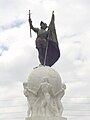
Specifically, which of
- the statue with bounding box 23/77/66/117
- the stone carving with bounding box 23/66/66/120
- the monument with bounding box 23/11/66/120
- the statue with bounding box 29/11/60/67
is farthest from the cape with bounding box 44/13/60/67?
the statue with bounding box 23/77/66/117

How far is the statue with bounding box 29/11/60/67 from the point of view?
1085 inches

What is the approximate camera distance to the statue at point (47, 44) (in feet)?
90.4

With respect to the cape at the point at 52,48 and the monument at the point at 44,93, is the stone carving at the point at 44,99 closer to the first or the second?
the monument at the point at 44,93

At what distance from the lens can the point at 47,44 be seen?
27.8 metres

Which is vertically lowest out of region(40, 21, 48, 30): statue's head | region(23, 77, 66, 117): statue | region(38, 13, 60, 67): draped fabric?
region(23, 77, 66, 117): statue

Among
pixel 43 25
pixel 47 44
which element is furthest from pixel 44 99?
pixel 43 25

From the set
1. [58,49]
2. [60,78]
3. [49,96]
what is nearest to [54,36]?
[58,49]

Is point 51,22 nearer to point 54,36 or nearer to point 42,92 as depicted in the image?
point 54,36

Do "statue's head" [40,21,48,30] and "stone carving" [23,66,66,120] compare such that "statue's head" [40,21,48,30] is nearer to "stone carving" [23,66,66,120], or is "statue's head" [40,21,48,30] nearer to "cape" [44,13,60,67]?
"cape" [44,13,60,67]

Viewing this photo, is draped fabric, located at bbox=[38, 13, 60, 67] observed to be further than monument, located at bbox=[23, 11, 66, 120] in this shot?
Yes

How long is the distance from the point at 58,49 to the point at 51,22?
210 cm

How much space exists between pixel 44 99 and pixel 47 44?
4974 millimetres

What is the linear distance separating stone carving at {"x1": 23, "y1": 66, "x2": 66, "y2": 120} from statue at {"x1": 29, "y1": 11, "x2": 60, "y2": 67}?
3197 millimetres

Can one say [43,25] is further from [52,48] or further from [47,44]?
[52,48]
